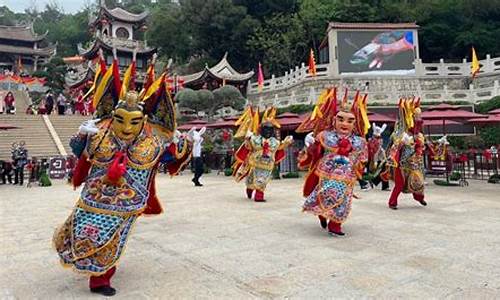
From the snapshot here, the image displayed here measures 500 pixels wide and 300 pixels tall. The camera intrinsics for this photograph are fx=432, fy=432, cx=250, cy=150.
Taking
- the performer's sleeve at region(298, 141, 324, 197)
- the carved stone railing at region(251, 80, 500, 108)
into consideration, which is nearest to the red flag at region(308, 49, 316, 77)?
the carved stone railing at region(251, 80, 500, 108)

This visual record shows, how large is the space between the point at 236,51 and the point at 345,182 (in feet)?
103

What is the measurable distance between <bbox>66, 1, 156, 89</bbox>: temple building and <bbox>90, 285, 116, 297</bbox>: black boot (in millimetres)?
30541

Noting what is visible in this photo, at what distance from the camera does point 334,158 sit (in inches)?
219

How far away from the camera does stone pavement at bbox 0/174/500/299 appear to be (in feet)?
11.8

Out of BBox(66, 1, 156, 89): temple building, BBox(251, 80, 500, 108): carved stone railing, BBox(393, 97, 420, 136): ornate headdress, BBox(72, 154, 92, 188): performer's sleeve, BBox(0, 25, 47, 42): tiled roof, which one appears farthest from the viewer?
BBox(0, 25, 47, 42): tiled roof

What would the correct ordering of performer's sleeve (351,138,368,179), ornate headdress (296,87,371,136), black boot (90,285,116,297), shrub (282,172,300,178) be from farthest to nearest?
shrub (282,172,300,178) → ornate headdress (296,87,371,136) → performer's sleeve (351,138,368,179) → black boot (90,285,116,297)

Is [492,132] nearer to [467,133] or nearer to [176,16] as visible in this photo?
[467,133]

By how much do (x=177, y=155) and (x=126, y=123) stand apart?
2.10 feet

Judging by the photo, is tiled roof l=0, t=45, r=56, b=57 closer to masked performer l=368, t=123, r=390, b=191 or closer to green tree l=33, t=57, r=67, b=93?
green tree l=33, t=57, r=67, b=93

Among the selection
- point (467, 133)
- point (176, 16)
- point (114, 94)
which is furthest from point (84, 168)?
point (176, 16)

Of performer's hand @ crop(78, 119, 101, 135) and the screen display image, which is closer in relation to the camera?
performer's hand @ crop(78, 119, 101, 135)

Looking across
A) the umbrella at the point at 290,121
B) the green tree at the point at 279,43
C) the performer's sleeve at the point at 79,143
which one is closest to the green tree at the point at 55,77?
the green tree at the point at 279,43

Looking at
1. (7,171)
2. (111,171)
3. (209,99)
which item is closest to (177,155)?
(111,171)

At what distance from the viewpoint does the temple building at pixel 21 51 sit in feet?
143
